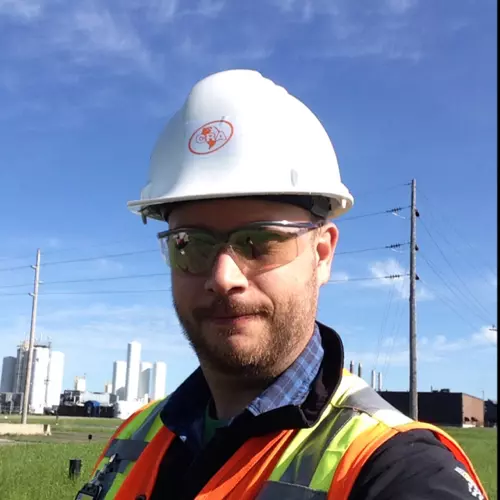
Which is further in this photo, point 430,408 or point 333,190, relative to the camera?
point 430,408

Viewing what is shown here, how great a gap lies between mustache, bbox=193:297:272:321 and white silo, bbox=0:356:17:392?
288 feet

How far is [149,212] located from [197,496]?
1.17 meters

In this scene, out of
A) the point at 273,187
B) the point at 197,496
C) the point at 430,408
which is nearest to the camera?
the point at 197,496

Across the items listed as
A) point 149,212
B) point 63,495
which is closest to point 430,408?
point 63,495

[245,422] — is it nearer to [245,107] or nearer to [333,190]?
[333,190]

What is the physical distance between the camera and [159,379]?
90562mm

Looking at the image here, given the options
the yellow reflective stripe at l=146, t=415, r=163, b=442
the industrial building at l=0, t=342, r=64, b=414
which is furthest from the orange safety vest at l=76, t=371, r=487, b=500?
the industrial building at l=0, t=342, r=64, b=414

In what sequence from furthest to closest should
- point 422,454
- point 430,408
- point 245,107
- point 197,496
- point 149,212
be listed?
point 430,408
point 149,212
point 245,107
point 197,496
point 422,454

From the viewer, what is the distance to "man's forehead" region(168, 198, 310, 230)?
2.00 meters

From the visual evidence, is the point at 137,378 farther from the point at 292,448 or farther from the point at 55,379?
the point at 292,448

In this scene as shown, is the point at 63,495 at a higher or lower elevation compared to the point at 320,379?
lower

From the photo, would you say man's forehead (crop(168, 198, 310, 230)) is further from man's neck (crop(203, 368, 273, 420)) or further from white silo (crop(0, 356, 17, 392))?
white silo (crop(0, 356, 17, 392))

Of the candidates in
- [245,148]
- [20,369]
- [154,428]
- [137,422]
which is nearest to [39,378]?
[20,369]

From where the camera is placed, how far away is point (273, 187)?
203 centimetres
